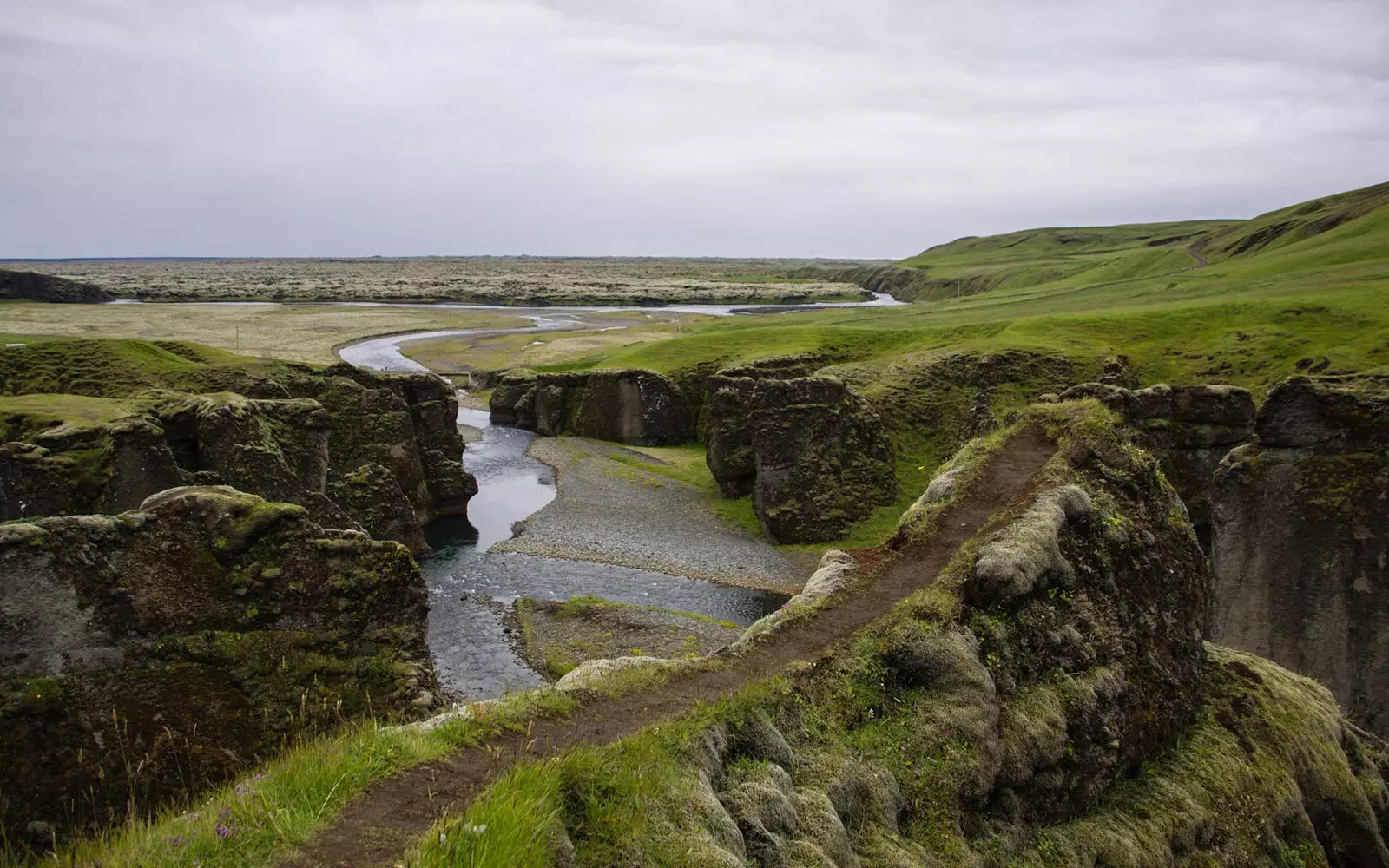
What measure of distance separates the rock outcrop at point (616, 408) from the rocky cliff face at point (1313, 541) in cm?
5182

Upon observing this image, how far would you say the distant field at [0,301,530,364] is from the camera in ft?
362

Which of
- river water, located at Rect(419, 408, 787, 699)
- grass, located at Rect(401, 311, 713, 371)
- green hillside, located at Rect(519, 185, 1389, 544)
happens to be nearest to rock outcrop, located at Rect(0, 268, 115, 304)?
grass, located at Rect(401, 311, 713, 371)

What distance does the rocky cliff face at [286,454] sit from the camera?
26281mm

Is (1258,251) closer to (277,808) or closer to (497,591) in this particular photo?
(497,591)

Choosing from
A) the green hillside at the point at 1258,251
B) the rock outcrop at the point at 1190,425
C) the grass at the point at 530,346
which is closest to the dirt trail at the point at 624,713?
the rock outcrop at the point at 1190,425

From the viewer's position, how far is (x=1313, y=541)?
26.1 metres

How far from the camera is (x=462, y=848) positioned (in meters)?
7.67

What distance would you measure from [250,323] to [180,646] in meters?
150

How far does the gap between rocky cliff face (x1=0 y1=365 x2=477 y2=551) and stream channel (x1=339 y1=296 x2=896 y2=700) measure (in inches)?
106

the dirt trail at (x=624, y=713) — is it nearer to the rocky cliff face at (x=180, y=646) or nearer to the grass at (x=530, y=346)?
the rocky cliff face at (x=180, y=646)

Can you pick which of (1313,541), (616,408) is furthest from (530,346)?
(1313,541)

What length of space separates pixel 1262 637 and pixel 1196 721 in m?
11.1

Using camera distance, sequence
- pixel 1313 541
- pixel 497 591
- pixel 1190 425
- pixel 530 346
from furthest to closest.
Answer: pixel 530 346 → pixel 497 591 → pixel 1190 425 → pixel 1313 541

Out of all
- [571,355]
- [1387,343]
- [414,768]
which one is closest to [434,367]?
[571,355]
